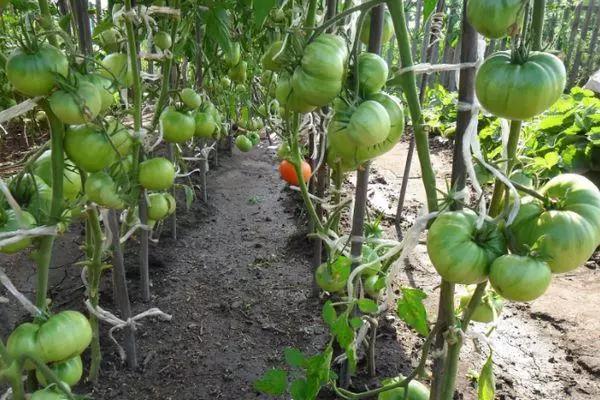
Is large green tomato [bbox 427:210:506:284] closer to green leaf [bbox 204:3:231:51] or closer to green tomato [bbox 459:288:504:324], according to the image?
green tomato [bbox 459:288:504:324]

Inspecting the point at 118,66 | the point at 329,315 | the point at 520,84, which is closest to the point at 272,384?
the point at 329,315

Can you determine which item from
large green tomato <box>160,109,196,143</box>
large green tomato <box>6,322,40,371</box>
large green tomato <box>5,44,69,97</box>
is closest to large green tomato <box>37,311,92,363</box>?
large green tomato <box>6,322,40,371</box>

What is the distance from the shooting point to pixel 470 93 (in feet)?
2.71

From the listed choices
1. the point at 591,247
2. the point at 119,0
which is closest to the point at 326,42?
the point at 591,247

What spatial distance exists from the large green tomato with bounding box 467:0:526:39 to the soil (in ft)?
3.15

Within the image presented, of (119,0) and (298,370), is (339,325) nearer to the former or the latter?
(298,370)

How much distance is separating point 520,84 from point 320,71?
0.28 metres

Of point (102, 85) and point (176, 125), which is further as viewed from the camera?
point (176, 125)

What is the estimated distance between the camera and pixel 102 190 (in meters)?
1.16

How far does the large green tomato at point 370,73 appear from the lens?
2.69 ft

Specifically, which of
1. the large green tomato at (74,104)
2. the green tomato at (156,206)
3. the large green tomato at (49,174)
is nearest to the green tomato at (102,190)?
the large green tomato at (49,174)

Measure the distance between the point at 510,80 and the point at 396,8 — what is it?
0.21 m

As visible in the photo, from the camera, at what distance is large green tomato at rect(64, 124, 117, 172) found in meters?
0.96

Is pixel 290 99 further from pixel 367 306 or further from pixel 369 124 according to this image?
pixel 367 306
